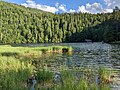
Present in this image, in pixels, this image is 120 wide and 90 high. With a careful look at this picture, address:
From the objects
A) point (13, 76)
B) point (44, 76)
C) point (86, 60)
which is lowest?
point (86, 60)

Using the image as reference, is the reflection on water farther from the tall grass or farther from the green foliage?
the tall grass

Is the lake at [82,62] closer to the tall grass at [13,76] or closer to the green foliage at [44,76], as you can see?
the green foliage at [44,76]

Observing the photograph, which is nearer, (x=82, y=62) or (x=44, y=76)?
(x=44, y=76)

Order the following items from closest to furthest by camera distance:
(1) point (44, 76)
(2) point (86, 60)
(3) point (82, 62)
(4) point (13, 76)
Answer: (4) point (13, 76), (1) point (44, 76), (3) point (82, 62), (2) point (86, 60)

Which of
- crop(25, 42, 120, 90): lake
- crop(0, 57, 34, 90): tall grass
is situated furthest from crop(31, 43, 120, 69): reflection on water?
crop(0, 57, 34, 90): tall grass

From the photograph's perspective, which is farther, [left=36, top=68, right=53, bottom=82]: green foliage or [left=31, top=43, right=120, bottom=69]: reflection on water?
[left=31, top=43, right=120, bottom=69]: reflection on water

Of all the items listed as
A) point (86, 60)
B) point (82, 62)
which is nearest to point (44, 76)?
point (82, 62)

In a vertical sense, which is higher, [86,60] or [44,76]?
[44,76]

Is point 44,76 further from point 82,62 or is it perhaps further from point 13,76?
point 82,62

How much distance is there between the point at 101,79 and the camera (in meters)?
27.5

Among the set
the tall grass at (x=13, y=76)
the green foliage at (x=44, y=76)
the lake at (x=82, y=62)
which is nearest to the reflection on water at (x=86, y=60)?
the lake at (x=82, y=62)

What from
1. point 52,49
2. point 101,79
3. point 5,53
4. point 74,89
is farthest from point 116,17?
point 74,89

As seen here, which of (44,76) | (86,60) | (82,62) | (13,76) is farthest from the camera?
(86,60)

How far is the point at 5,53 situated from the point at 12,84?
43.2m
